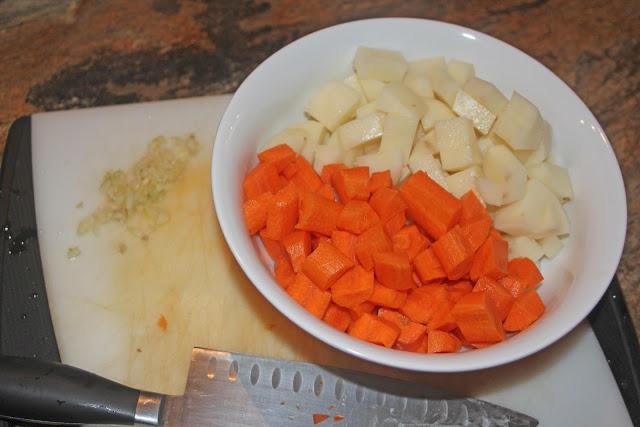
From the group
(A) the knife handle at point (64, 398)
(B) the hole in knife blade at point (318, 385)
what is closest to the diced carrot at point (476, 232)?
(B) the hole in knife blade at point (318, 385)

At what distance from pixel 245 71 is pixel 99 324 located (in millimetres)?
1161

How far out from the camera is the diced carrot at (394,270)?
1531 mm

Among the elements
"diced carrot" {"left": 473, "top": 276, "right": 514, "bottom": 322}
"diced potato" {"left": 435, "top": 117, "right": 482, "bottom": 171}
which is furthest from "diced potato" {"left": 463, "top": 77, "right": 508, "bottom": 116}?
"diced carrot" {"left": 473, "top": 276, "right": 514, "bottom": 322}

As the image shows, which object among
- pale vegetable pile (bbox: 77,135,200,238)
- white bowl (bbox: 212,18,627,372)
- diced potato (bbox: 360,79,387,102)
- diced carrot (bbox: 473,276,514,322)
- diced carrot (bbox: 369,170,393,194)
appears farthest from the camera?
pale vegetable pile (bbox: 77,135,200,238)

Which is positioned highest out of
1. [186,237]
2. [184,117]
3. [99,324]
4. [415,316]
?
[415,316]

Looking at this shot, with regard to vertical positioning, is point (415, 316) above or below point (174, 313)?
above

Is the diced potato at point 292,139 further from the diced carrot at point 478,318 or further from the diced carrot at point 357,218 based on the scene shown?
the diced carrot at point 478,318

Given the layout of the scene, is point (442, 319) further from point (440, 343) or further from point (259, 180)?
point (259, 180)

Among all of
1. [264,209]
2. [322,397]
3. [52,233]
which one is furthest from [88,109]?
[322,397]

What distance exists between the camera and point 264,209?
5.53 ft

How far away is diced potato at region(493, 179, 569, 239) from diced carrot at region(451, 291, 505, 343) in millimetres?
265

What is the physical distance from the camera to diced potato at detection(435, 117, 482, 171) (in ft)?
A: 5.71

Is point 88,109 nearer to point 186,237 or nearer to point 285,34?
point 186,237

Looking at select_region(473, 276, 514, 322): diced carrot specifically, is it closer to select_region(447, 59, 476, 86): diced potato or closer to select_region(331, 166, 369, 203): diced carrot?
select_region(331, 166, 369, 203): diced carrot
